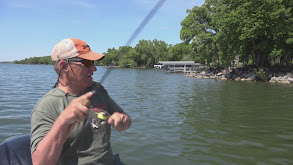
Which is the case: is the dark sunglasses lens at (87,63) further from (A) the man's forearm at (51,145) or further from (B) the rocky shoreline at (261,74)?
(B) the rocky shoreline at (261,74)

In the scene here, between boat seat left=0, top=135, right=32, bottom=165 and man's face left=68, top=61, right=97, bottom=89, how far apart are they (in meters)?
1.32

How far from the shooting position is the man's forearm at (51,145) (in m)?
1.81

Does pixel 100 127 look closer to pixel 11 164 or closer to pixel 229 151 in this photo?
pixel 11 164

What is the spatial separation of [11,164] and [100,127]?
4.40ft

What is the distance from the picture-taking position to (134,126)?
8.84m

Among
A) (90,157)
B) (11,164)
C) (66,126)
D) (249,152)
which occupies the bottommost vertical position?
(249,152)

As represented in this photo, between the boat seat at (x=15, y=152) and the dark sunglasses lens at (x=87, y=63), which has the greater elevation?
the dark sunglasses lens at (x=87, y=63)

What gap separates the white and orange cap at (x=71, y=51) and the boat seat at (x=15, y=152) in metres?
1.41

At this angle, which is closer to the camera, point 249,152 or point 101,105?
Answer: point 101,105

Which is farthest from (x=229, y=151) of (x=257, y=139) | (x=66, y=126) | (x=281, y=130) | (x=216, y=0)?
(x=216, y=0)

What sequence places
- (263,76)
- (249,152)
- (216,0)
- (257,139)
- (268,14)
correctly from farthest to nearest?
(216,0) → (263,76) → (268,14) → (257,139) → (249,152)

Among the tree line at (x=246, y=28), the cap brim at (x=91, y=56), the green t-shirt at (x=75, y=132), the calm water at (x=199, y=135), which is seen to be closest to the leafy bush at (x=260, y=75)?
the tree line at (x=246, y=28)

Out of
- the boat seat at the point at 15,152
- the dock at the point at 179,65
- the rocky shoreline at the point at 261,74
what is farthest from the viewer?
the dock at the point at 179,65

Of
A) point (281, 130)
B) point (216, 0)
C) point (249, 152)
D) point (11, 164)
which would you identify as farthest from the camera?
point (216, 0)
